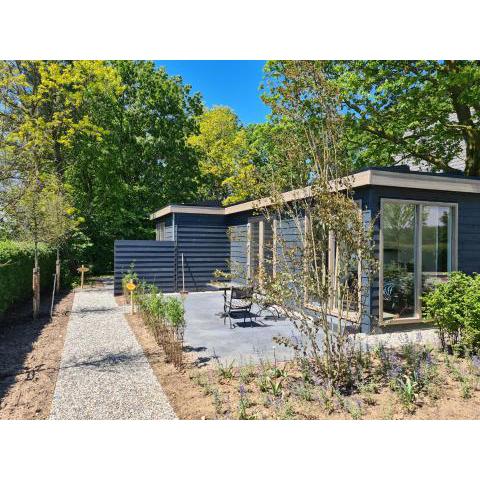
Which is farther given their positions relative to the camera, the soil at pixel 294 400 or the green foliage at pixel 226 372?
the green foliage at pixel 226 372

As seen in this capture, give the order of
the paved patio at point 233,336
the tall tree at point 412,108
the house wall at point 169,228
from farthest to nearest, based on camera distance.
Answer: the house wall at point 169,228, the tall tree at point 412,108, the paved patio at point 233,336

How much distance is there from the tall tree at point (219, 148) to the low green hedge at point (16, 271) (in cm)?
1369

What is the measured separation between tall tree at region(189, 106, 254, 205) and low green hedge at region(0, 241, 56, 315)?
13686 millimetres

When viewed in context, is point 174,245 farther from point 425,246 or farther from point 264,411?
point 264,411

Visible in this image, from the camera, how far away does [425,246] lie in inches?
286

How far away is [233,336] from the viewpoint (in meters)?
6.67

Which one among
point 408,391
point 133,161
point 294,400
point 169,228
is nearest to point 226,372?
point 294,400

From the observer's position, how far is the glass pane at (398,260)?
6.91m

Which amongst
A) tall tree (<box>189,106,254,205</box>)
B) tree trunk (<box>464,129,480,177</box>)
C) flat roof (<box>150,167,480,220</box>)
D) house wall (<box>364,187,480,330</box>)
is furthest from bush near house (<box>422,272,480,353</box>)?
tall tree (<box>189,106,254,205</box>)

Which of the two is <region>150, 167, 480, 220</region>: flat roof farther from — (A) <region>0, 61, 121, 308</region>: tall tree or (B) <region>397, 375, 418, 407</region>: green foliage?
(A) <region>0, 61, 121, 308</region>: tall tree

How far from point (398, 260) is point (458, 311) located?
1927mm

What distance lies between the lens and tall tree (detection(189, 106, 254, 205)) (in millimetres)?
24953

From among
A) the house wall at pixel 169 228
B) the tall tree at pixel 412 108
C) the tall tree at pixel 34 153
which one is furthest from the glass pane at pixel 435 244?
the house wall at pixel 169 228

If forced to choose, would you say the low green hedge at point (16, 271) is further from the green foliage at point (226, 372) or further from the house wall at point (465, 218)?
the house wall at point (465, 218)
